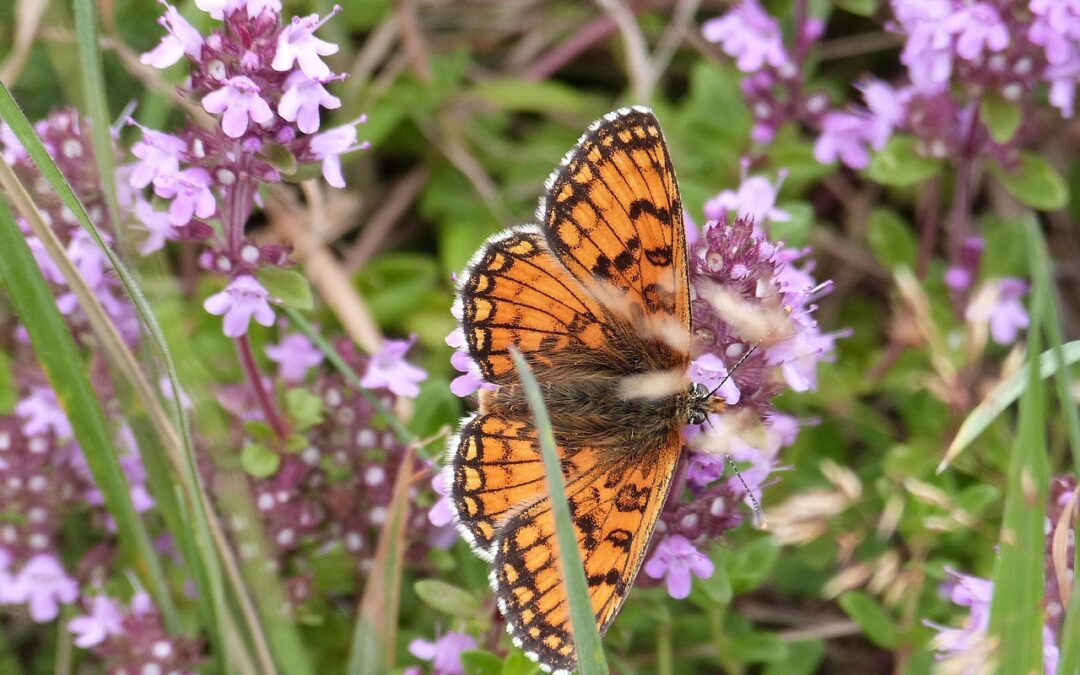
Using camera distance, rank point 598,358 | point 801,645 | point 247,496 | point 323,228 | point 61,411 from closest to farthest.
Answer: point 598,358 → point 247,496 → point 61,411 → point 801,645 → point 323,228

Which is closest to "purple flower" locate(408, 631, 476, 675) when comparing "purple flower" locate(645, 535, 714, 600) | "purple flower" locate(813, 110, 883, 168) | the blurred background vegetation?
the blurred background vegetation

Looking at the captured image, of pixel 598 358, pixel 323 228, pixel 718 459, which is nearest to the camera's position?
pixel 718 459

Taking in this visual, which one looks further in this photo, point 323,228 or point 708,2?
point 708,2

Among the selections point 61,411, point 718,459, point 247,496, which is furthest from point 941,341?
point 61,411

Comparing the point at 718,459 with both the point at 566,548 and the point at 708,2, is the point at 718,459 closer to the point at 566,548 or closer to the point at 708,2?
the point at 566,548

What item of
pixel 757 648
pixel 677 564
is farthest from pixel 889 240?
pixel 677 564

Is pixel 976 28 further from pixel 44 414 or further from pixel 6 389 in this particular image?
pixel 6 389
